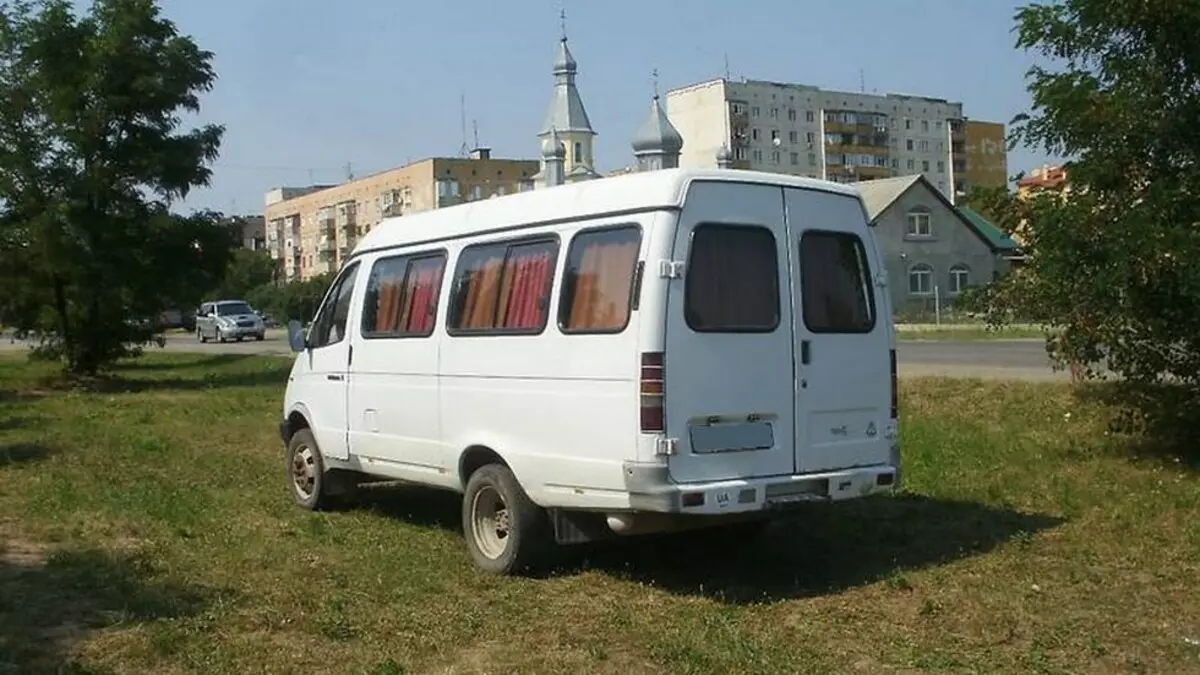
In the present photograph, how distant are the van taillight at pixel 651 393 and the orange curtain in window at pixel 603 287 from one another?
31cm

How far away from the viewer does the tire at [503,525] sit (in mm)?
8141

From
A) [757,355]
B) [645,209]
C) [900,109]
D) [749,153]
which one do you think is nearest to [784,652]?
[757,355]

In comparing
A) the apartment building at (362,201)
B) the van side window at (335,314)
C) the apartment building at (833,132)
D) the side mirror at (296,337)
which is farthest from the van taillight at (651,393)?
the apartment building at (833,132)

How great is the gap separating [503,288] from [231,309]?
49.1 m

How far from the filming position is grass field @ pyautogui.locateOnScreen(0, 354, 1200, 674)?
6449 mm

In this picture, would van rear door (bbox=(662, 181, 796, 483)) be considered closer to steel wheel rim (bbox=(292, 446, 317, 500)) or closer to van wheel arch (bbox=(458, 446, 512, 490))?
van wheel arch (bbox=(458, 446, 512, 490))

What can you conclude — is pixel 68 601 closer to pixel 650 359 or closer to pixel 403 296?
pixel 403 296

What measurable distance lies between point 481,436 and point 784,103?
113211mm

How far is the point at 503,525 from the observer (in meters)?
8.45

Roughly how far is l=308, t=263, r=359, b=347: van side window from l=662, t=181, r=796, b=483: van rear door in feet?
12.4

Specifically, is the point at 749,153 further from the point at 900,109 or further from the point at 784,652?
the point at 784,652

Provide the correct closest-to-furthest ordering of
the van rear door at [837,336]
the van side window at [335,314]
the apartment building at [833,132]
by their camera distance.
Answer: the van rear door at [837,336] → the van side window at [335,314] → the apartment building at [833,132]

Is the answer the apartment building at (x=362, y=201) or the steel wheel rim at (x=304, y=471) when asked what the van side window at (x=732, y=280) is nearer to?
the steel wheel rim at (x=304, y=471)

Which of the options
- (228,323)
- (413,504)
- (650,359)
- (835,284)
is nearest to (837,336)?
(835,284)
